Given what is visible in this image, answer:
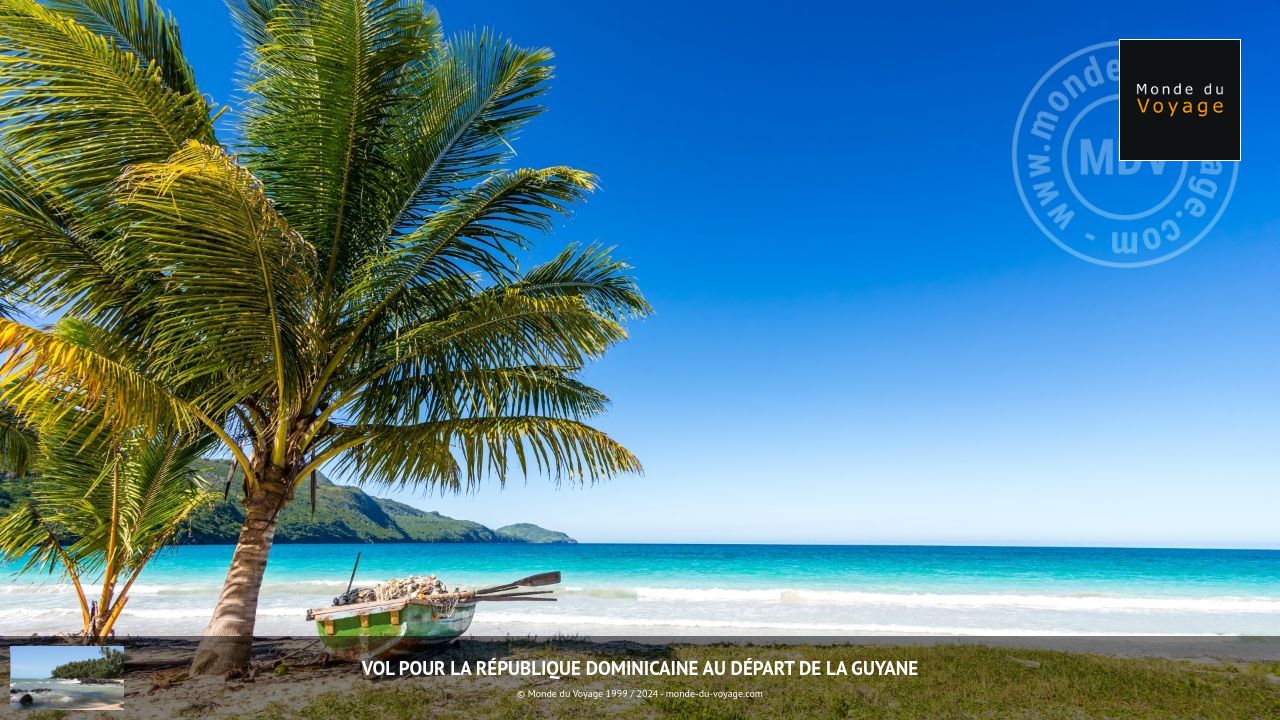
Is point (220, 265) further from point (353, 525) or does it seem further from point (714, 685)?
point (353, 525)

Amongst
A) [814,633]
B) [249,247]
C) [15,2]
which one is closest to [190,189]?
[249,247]

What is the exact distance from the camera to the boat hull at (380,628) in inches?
291

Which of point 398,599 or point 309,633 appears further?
point 309,633

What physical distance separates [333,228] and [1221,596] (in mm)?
35903

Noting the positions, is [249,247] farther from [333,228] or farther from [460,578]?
[460,578]

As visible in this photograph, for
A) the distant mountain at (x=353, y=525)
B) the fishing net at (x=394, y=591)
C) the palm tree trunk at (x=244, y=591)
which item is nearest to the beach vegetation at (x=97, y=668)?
the palm tree trunk at (x=244, y=591)

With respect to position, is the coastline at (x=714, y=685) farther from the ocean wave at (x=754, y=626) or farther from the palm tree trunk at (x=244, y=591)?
the ocean wave at (x=754, y=626)

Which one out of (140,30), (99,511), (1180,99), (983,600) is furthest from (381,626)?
(983,600)

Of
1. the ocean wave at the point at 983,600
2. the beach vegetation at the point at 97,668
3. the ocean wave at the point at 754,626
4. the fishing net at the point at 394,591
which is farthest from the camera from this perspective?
the ocean wave at the point at 983,600

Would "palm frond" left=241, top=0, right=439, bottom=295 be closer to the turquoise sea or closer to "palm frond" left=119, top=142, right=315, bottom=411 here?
"palm frond" left=119, top=142, right=315, bottom=411

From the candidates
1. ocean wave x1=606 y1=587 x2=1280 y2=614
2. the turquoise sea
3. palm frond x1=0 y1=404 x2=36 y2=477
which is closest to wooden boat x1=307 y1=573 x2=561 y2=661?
palm frond x1=0 y1=404 x2=36 y2=477

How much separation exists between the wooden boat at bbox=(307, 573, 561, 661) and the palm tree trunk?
654 millimetres

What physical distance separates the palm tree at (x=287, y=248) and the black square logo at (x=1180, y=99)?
624 cm

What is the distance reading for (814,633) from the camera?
13844 mm
